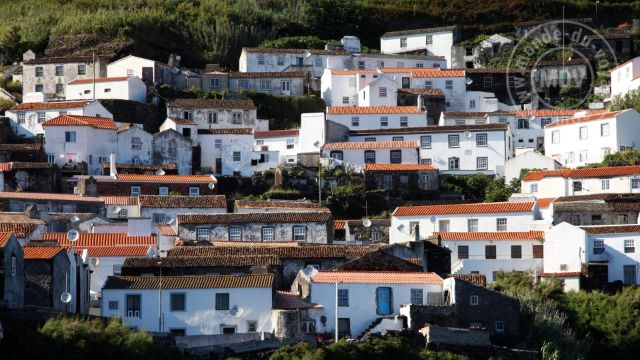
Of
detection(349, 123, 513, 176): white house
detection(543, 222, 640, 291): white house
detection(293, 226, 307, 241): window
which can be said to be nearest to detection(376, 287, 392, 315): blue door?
detection(543, 222, 640, 291): white house

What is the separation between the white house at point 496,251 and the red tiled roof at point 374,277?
9700 mm

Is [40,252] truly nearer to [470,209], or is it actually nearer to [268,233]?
[268,233]

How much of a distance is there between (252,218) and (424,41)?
46.7 metres

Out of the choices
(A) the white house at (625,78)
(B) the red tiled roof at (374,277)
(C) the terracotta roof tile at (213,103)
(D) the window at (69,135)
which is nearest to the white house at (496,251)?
(B) the red tiled roof at (374,277)

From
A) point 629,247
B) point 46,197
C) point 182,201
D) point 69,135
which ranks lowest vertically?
point 629,247

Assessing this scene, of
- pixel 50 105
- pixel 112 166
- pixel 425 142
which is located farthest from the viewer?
pixel 50 105

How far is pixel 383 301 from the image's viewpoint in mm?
68000

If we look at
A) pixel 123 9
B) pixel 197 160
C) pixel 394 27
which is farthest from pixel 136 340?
pixel 394 27

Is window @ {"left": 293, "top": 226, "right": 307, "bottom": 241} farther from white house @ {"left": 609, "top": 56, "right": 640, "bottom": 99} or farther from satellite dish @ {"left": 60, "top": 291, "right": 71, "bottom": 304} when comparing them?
white house @ {"left": 609, "top": 56, "right": 640, "bottom": 99}

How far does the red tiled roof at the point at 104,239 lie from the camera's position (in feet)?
245

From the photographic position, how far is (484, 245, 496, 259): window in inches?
3167

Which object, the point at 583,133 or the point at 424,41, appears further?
the point at 424,41

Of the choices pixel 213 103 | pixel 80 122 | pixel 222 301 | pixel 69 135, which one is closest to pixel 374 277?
pixel 222 301

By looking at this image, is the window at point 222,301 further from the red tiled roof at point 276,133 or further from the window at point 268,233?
the red tiled roof at point 276,133
